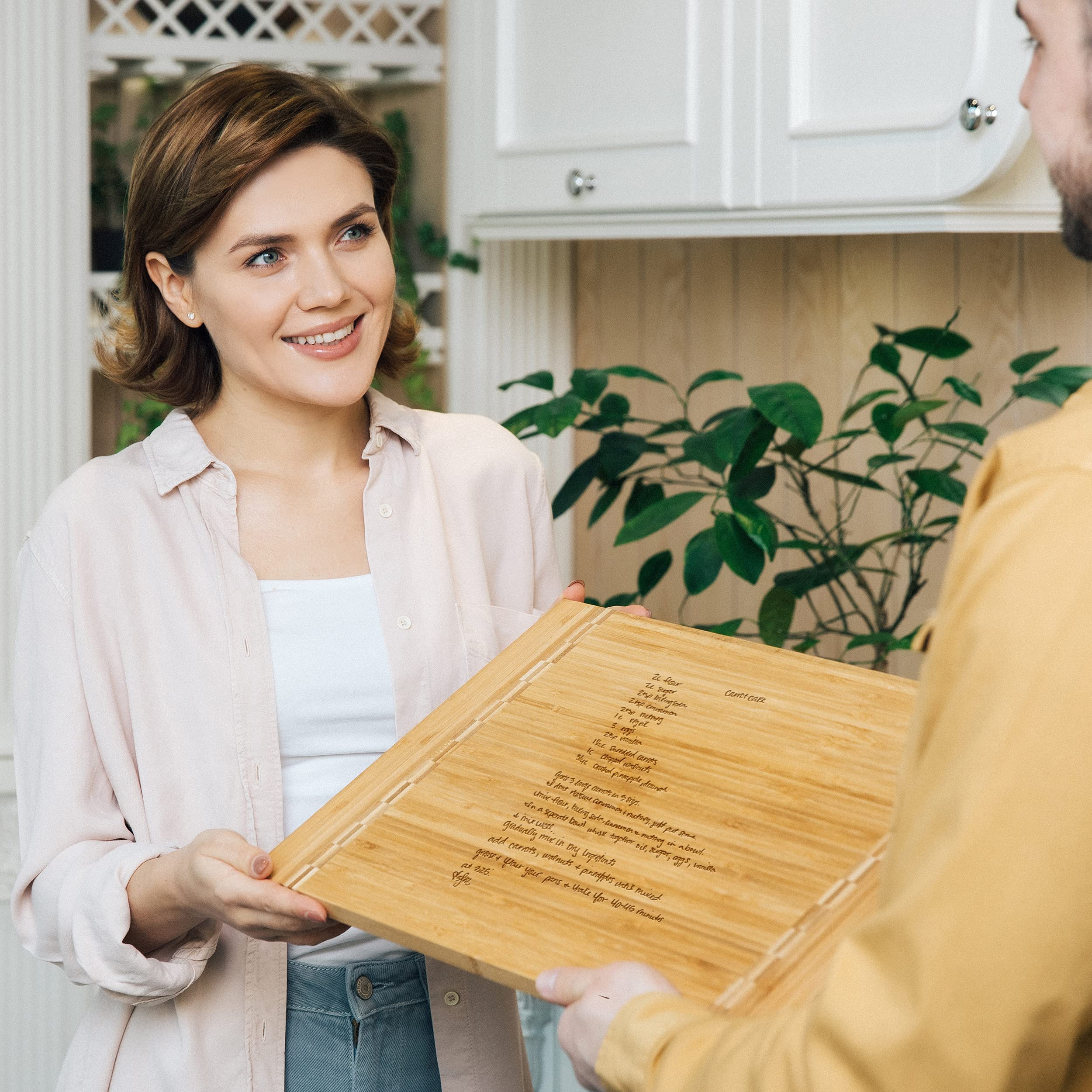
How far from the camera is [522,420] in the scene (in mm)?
1869

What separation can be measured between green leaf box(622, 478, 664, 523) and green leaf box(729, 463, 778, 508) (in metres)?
0.13

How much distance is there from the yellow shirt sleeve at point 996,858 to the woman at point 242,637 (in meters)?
0.71

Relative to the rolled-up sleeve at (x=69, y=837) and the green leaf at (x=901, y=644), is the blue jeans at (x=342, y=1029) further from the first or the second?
the green leaf at (x=901, y=644)

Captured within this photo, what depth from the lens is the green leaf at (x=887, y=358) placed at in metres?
1.72

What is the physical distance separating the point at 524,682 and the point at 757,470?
0.77 metres

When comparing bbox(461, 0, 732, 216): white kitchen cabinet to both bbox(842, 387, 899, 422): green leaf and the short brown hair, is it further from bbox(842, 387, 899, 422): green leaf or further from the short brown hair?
the short brown hair

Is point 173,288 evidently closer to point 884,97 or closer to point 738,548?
point 738,548

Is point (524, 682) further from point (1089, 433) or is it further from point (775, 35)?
point (775, 35)

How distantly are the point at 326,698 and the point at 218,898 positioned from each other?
0.28 meters

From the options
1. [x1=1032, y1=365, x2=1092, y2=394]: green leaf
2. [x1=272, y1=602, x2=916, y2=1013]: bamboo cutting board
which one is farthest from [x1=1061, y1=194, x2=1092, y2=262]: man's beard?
[x1=1032, y1=365, x2=1092, y2=394]: green leaf

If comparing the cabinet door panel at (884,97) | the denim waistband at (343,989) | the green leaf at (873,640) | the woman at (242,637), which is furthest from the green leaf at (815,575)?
the denim waistband at (343,989)

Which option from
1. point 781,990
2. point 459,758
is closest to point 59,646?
point 459,758

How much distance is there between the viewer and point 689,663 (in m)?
1.07

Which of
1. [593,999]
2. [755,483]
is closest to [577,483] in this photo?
[755,483]
